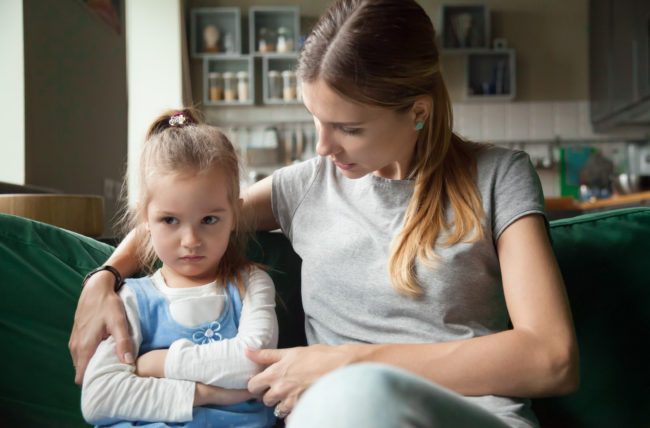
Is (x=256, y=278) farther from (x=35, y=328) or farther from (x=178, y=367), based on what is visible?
(x=35, y=328)

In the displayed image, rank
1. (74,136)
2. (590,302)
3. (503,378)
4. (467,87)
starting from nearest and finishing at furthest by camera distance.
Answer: (503,378), (590,302), (74,136), (467,87)

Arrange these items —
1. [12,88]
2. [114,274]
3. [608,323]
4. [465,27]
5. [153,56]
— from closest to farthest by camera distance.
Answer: [114,274], [608,323], [12,88], [153,56], [465,27]

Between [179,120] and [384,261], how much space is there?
48cm

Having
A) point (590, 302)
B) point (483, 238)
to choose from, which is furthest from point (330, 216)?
point (590, 302)

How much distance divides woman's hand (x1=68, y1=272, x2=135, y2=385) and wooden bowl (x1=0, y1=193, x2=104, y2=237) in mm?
A: 411

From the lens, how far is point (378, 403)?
53cm

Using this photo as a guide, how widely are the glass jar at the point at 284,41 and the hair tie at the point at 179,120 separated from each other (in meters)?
4.08

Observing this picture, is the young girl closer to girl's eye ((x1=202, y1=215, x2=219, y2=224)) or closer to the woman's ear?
girl's eye ((x1=202, y1=215, x2=219, y2=224))

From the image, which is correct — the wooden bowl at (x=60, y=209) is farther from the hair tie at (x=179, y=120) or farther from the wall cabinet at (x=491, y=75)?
the wall cabinet at (x=491, y=75)

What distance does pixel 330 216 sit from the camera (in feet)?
3.79

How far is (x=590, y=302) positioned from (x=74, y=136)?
2.32 metres

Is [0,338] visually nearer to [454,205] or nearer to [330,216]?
[330,216]

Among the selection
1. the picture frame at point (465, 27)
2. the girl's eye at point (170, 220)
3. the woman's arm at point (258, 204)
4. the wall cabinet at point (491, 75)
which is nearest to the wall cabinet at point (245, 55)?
the picture frame at point (465, 27)

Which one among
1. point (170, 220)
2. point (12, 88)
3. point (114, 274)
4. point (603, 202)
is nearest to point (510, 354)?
point (170, 220)
